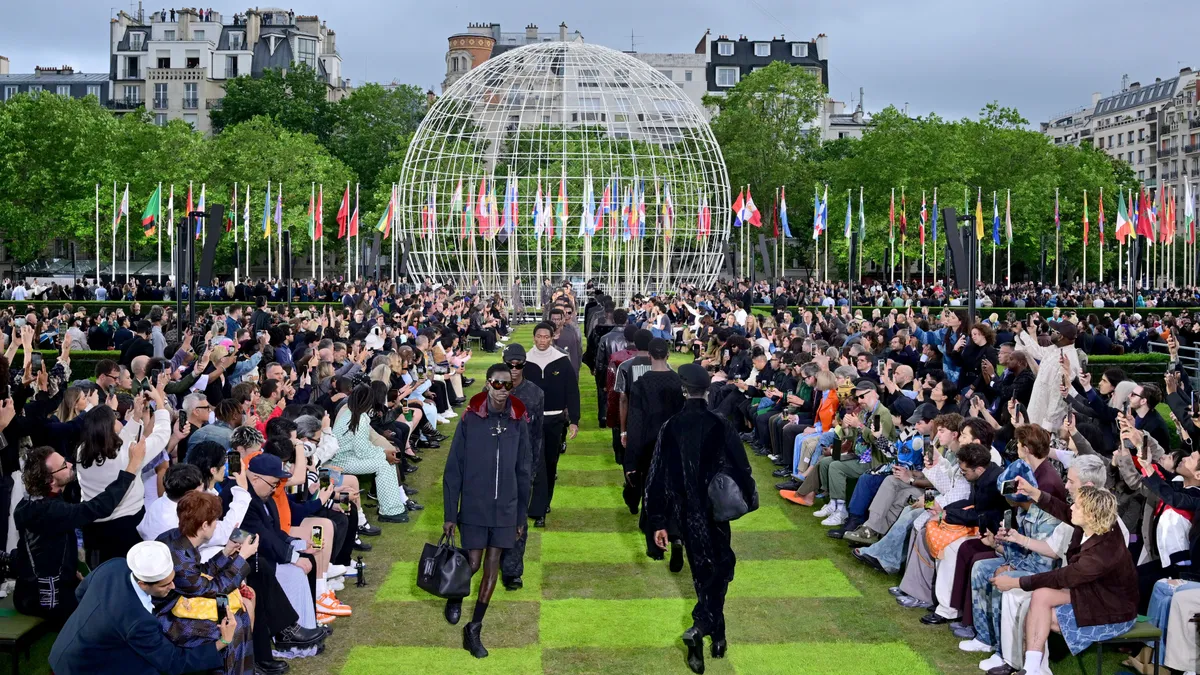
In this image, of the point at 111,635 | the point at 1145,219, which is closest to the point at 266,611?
the point at 111,635

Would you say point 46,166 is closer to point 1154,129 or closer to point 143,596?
point 143,596

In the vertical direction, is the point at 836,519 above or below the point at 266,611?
below

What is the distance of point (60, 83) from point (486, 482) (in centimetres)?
10202

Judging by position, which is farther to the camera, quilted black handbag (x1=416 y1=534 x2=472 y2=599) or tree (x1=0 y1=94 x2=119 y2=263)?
tree (x1=0 y1=94 x2=119 y2=263)

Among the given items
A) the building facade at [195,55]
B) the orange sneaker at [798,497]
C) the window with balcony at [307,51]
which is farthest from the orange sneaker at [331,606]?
the window with balcony at [307,51]

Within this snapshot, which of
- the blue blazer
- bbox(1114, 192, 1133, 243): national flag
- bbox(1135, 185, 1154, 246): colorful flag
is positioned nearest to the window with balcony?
bbox(1135, 185, 1154, 246): colorful flag

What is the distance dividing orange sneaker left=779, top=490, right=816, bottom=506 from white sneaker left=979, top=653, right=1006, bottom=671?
17.0ft

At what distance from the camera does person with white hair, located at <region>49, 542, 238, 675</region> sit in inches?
226

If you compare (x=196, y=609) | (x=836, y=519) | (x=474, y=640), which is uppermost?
(x=196, y=609)

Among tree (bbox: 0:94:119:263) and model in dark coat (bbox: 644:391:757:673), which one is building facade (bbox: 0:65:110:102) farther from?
model in dark coat (bbox: 644:391:757:673)

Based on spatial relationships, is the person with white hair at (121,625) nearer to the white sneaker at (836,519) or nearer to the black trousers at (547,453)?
the black trousers at (547,453)

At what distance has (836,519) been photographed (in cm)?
1241

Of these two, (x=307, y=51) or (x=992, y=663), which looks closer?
(x=992, y=663)

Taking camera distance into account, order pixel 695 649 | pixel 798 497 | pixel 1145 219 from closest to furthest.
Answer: pixel 695 649
pixel 798 497
pixel 1145 219
